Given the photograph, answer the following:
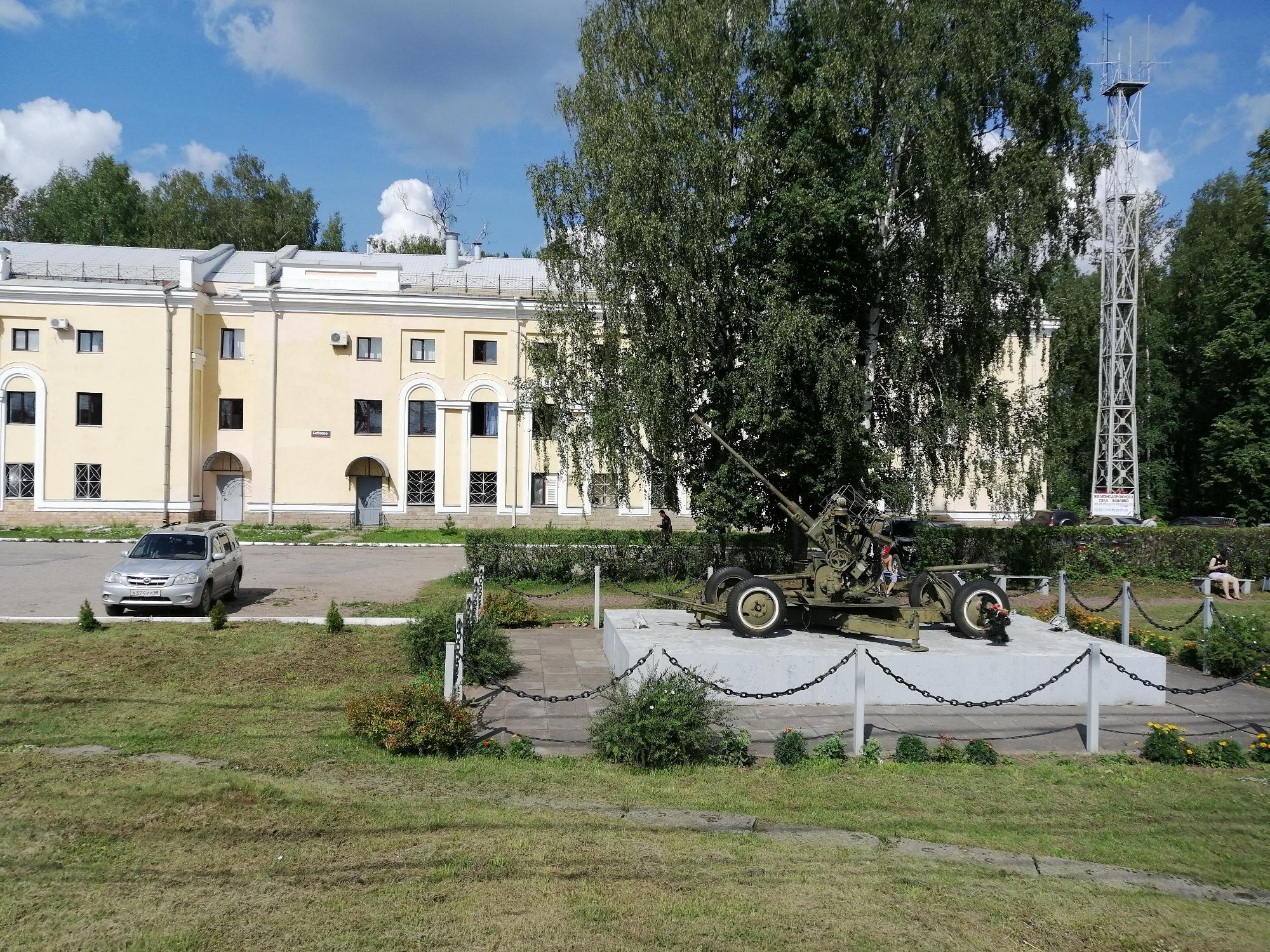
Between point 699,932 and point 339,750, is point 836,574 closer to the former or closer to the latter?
point 339,750

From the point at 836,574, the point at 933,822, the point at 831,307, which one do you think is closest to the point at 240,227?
the point at 831,307

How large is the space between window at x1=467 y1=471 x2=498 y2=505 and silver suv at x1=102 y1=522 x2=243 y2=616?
19.8m

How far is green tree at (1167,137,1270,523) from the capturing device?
127 feet

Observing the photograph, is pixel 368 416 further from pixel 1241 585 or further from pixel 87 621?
pixel 1241 585

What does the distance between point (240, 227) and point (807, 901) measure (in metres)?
60.0

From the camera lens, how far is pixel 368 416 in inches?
1502

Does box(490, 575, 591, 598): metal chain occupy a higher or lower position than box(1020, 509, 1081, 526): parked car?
lower

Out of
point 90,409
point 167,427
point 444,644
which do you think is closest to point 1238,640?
point 444,644

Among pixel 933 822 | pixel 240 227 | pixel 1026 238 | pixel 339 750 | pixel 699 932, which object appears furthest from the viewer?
pixel 240 227

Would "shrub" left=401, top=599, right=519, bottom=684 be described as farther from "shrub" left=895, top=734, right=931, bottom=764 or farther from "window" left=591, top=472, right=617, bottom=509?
"window" left=591, top=472, right=617, bottom=509

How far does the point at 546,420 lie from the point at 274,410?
20168mm

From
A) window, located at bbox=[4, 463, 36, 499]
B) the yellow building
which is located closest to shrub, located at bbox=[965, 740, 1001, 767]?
the yellow building

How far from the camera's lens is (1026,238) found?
18828mm

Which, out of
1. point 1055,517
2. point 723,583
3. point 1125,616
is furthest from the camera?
point 1055,517
